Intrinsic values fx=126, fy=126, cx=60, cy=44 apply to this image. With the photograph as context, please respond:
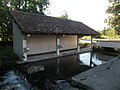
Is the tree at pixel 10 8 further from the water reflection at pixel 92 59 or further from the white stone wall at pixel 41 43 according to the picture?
the water reflection at pixel 92 59

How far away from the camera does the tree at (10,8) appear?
1653 cm

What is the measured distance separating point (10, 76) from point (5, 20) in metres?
11.1

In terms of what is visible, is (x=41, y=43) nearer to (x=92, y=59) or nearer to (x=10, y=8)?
(x=92, y=59)

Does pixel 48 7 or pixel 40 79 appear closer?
pixel 40 79

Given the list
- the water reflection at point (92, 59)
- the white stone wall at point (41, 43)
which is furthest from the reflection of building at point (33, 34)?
the water reflection at point (92, 59)

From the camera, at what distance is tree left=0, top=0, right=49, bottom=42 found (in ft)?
54.2

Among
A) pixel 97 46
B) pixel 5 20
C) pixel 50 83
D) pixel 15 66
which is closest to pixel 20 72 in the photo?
pixel 15 66

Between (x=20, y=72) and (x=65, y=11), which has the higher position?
(x=65, y=11)

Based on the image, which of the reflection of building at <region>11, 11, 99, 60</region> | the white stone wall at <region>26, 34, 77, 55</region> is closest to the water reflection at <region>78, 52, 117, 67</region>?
the reflection of building at <region>11, 11, 99, 60</region>

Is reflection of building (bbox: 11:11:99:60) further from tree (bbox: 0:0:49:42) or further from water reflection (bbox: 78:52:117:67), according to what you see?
tree (bbox: 0:0:49:42)

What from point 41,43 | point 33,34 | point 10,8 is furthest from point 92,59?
point 10,8

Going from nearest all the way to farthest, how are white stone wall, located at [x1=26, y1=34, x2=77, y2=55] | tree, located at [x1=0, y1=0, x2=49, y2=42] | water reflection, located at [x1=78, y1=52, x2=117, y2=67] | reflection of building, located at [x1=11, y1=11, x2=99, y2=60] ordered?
reflection of building, located at [x1=11, y1=11, x2=99, y2=60], water reflection, located at [x1=78, y1=52, x2=117, y2=67], white stone wall, located at [x1=26, y1=34, x2=77, y2=55], tree, located at [x1=0, y1=0, x2=49, y2=42]

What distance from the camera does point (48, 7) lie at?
2323 centimetres

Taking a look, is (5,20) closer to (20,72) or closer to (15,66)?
(15,66)
